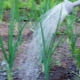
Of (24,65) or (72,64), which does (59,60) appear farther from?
(24,65)

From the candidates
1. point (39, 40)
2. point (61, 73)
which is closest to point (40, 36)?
point (39, 40)

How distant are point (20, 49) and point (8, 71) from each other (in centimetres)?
52

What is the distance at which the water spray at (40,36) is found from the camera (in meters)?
2.25

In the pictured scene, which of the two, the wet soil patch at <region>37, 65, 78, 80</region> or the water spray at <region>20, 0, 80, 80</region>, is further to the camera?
the wet soil patch at <region>37, 65, 78, 80</region>

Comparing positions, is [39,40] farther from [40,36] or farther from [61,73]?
[61,73]

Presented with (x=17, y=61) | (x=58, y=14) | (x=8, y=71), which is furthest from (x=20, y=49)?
(x=58, y=14)

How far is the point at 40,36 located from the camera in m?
2.46

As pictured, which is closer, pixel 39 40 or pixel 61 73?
pixel 39 40

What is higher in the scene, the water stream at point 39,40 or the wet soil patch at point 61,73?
the water stream at point 39,40

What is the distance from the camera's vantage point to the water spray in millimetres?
2254

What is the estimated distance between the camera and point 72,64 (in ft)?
9.29

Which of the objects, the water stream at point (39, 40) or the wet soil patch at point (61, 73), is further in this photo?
the wet soil patch at point (61, 73)

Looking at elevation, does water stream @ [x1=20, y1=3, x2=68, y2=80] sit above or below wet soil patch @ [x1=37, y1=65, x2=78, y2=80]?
above

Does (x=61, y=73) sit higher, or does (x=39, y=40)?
(x=39, y=40)
